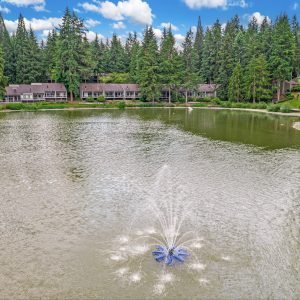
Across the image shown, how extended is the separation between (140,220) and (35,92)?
77709 mm

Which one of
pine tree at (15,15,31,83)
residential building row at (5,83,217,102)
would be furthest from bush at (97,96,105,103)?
pine tree at (15,15,31,83)

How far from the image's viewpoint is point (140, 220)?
52.3ft

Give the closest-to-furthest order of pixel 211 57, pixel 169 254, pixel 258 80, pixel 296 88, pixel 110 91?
1. pixel 169 254
2. pixel 258 80
3. pixel 296 88
4. pixel 110 91
5. pixel 211 57

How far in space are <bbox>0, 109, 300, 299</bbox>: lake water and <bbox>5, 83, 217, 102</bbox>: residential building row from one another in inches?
2201

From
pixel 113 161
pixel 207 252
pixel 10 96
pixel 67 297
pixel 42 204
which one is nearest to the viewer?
pixel 67 297

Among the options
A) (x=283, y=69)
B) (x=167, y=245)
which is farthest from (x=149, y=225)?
(x=283, y=69)

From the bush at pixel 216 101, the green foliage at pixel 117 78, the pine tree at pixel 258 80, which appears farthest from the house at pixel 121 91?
the pine tree at pixel 258 80

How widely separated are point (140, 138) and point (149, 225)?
23.7 m

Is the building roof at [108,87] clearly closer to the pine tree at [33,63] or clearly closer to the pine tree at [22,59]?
the pine tree at [33,63]

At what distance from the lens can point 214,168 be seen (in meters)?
25.0

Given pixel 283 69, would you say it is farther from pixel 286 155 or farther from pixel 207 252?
pixel 207 252

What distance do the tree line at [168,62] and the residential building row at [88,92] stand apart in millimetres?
2474

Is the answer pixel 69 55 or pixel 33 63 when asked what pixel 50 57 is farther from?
pixel 69 55

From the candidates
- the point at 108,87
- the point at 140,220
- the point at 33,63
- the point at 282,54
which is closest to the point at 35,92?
the point at 33,63
